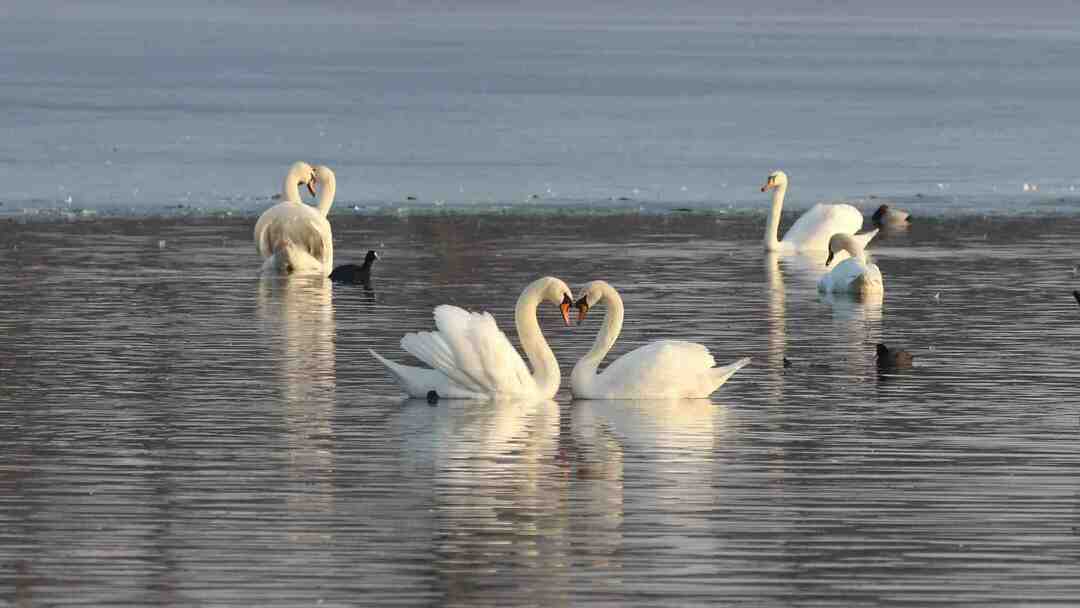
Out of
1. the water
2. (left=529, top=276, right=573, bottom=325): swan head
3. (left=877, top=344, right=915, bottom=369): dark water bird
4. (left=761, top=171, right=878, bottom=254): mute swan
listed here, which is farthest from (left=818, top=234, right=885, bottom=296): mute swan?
the water

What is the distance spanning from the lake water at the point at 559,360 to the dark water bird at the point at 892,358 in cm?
20

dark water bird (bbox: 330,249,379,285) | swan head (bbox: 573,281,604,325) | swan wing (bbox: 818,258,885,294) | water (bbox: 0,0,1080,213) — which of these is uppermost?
water (bbox: 0,0,1080,213)

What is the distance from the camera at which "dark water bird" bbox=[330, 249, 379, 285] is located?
2317cm

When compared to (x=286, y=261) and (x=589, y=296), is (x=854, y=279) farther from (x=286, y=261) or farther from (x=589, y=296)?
(x=589, y=296)

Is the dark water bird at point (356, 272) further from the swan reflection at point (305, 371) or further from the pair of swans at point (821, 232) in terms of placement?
the pair of swans at point (821, 232)

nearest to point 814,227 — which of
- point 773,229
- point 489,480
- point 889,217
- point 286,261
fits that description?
point 773,229

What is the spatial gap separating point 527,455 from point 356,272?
10.7 m

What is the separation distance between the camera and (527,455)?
1275 centimetres

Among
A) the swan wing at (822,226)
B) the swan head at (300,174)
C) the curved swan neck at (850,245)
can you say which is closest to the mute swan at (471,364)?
the curved swan neck at (850,245)

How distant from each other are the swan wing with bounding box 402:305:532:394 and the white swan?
9467 millimetres

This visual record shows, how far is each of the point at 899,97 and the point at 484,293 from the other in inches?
1364

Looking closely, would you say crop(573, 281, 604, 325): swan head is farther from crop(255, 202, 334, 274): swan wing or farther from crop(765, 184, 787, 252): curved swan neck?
crop(765, 184, 787, 252): curved swan neck

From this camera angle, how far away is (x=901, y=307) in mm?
21094

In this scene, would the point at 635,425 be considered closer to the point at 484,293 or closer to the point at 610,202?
the point at 484,293
